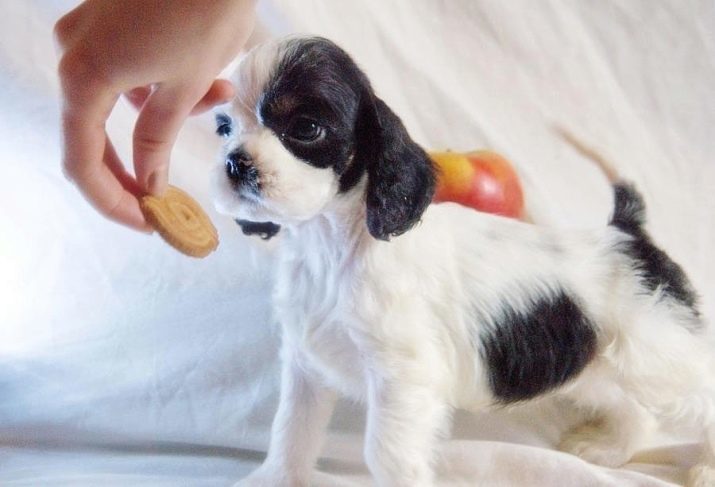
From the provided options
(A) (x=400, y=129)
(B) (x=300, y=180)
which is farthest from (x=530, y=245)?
(B) (x=300, y=180)

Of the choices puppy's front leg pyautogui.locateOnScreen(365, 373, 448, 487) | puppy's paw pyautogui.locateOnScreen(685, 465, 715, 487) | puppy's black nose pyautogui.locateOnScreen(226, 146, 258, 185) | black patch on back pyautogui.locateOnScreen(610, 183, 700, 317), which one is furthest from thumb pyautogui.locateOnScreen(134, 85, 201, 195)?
puppy's paw pyautogui.locateOnScreen(685, 465, 715, 487)

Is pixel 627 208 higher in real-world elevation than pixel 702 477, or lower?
higher

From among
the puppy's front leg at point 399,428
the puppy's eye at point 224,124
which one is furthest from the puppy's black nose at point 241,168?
the puppy's front leg at point 399,428

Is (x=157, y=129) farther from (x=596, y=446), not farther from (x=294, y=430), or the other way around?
(x=596, y=446)

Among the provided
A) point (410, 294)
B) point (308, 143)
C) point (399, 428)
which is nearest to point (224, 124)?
point (308, 143)

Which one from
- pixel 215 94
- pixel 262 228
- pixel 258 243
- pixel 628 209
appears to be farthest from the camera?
pixel 258 243

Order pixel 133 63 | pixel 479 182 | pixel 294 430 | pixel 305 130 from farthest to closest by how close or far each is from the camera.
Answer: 1. pixel 479 182
2. pixel 294 430
3. pixel 305 130
4. pixel 133 63

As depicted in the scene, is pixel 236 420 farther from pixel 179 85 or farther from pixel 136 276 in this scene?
pixel 179 85
